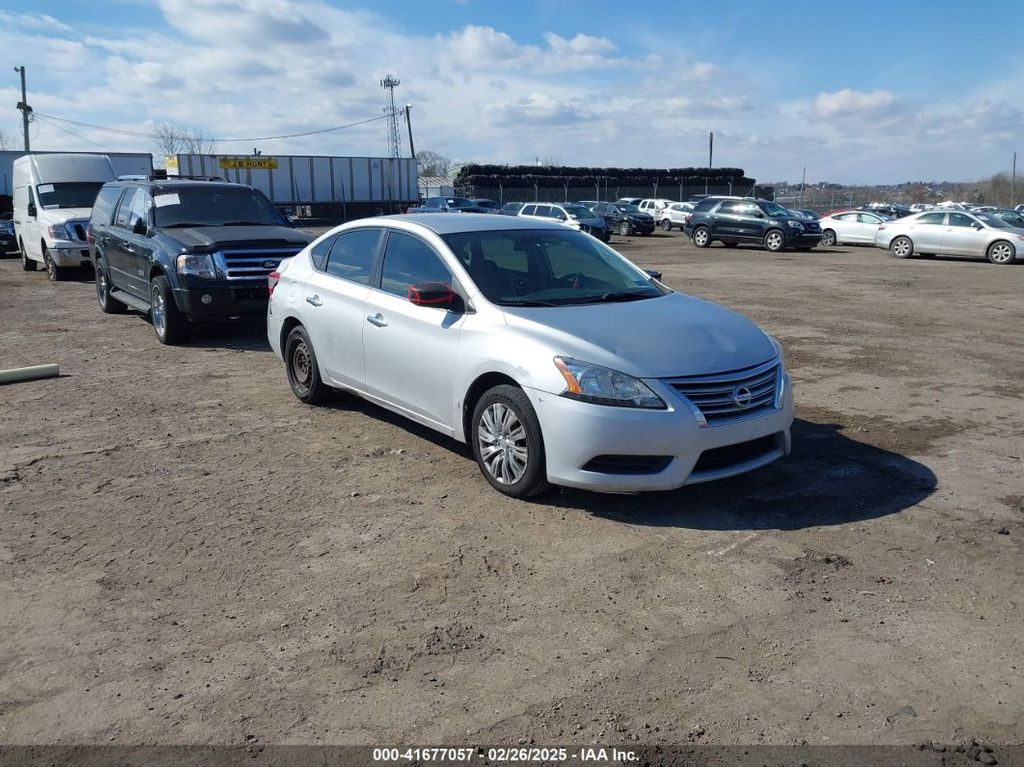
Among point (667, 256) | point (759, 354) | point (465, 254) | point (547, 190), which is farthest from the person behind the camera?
point (547, 190)

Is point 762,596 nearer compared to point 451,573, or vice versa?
point 762,596

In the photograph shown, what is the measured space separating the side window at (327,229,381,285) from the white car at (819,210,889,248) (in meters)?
26.9

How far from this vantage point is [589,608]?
406 cm

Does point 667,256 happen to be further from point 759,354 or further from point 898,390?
point 759,354

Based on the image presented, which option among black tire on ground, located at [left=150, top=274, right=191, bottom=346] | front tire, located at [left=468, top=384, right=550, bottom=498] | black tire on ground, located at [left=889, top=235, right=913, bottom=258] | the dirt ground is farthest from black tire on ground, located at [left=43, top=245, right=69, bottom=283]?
black tire on ground, located at [left=889, top=235, right=913, bottom=258]

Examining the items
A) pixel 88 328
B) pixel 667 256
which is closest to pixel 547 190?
pixel 667 256

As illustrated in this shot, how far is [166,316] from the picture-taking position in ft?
34.6

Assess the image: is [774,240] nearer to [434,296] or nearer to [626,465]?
[434,296]

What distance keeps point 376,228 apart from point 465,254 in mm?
1081

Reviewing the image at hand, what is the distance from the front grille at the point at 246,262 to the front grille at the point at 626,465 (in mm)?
6547

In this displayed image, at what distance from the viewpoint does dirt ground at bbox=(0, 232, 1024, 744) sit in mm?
3275

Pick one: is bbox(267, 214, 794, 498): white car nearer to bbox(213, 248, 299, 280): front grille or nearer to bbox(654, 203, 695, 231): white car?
bbox(213, 248, 299, 280): front grille

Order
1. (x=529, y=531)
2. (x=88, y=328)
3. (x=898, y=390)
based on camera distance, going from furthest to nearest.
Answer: (x=88, y=328)
(x=898, y=390)
(x=529, y=531)

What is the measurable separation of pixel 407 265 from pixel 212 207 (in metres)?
6.15
